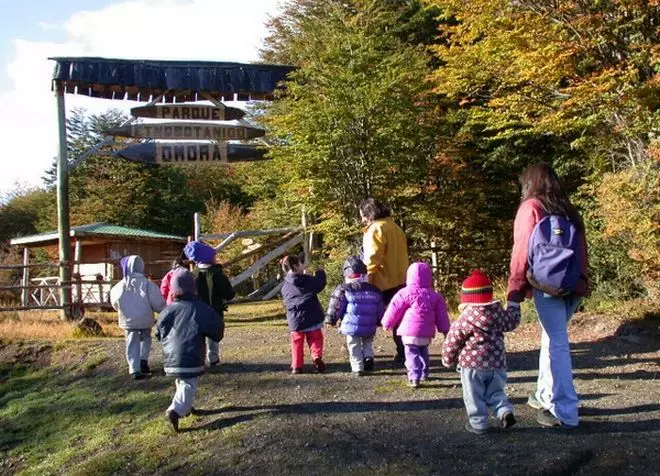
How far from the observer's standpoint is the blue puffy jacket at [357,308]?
698 centimetres

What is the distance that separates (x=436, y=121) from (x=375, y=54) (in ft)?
7.54

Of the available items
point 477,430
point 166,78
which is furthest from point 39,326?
point 477,430

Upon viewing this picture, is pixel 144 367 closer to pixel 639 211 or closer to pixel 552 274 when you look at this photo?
pixel 552 274

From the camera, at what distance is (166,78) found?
1516 cm

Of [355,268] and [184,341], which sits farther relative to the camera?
[355,268]

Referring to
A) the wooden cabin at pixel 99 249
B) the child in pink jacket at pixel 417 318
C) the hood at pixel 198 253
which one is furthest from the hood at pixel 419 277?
the wooden cabin at pixel 99 249

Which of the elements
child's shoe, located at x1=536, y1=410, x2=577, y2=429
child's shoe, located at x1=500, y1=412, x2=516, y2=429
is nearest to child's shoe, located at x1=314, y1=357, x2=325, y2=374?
child's shoe, located at x1=500, y1=412, x2=516, y2=429

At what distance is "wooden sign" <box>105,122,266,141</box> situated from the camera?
15.4 metres

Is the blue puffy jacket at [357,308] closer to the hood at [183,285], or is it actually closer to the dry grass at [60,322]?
the hood at [183,285]

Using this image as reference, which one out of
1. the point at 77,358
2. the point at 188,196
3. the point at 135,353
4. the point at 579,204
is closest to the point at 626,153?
the point at 579,204

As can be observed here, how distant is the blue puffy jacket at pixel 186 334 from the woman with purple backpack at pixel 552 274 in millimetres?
2660

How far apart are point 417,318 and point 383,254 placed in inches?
40.6

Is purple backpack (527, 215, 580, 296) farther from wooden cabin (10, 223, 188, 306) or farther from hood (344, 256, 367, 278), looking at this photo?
wooden cabin (10, 223, 188, 306)

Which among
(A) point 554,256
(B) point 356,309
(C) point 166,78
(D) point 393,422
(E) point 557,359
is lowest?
(D) point 393,422
